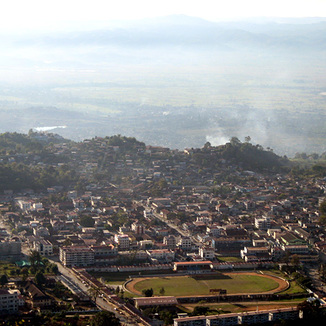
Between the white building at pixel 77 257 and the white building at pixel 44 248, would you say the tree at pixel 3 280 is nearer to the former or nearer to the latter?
the white building at pixel 77 257

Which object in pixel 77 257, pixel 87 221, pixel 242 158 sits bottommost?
pixel 77 257

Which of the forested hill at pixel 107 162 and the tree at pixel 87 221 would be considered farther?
the forested hill at pixel 107 162

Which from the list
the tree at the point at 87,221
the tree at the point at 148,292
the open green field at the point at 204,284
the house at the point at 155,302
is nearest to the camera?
the house at the point at 155,302

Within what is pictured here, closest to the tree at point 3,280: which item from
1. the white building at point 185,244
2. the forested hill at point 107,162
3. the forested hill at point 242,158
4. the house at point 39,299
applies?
the house at point 39,299

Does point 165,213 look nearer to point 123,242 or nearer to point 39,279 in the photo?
point 123,242

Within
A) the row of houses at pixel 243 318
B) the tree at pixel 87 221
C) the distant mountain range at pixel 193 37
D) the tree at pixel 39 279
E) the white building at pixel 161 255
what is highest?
the distant mountain range at pixel 193 37

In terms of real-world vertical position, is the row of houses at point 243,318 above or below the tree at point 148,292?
below

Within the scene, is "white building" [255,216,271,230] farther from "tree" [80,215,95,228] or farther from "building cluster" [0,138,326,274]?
"tree" [80,215,95,228]

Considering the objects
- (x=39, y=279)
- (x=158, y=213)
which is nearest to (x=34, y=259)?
(x=39, y=279)

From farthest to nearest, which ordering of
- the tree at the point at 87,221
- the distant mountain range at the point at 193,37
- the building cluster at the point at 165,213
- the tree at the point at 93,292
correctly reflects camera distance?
1. the distant mountain range at the point at 193,37
2. the tree at the point at 87,221
3. the building cluster at the point at 165,213
4. the tree at the point at 93,292
